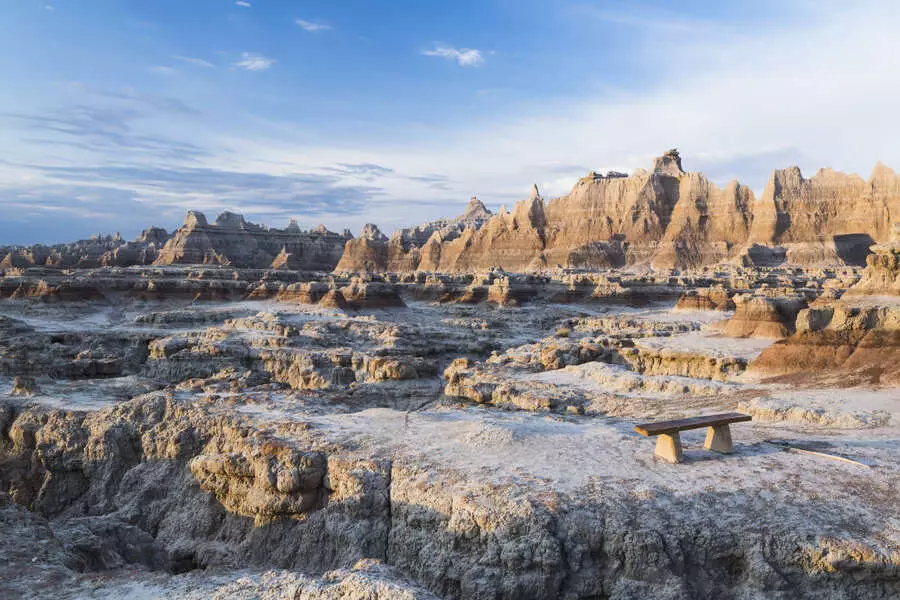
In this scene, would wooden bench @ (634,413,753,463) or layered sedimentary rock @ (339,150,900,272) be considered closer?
wooden bench @ (634,413,753,463)

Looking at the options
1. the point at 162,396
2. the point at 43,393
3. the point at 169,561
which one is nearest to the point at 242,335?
the point at 43,393

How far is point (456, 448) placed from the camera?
426 inches

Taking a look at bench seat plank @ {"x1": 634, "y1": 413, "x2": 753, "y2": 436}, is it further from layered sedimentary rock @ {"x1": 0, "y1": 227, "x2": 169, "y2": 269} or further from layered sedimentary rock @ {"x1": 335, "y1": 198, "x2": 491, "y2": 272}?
layered sedimentary rock @ {"x1": 335, "y1": 198, "x2": 491, "y2": 272}

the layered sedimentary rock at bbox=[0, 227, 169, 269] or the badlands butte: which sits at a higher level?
the layered sedimentary rock at bbox=[0, 227, 169, 269]

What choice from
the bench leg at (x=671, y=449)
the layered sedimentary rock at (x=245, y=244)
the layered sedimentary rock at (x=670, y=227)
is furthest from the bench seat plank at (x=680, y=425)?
the layered sedimentary rock at (x=245, y=244)

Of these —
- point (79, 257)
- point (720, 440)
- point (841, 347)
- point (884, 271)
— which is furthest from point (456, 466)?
point (79, 257)

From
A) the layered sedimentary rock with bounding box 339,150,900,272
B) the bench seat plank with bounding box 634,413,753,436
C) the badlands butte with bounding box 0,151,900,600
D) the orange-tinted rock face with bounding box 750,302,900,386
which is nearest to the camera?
the badlands butte with bounding box 0,151,900,600

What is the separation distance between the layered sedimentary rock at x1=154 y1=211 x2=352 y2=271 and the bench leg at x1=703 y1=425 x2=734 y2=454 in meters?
90.4

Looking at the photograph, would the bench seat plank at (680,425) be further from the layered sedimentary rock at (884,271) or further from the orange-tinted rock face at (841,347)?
the layered sedimentary rock at (884,271)

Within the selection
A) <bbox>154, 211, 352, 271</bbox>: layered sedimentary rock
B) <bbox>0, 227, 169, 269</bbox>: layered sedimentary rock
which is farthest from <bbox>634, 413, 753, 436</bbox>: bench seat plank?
<bbox>154, 211, 352, 271</bbox>: layered sedimentary rock

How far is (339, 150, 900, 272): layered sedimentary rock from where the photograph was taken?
80.6 metres

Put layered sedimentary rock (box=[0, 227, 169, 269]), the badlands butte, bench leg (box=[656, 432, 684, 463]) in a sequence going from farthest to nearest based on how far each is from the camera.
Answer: layered sedimentary rock (box=[0, 227, 169, 269])
bench leg (box=[656, 432, 684, 463])
the badlands butte

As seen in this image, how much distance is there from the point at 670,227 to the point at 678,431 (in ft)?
282

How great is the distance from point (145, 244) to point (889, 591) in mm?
124973
